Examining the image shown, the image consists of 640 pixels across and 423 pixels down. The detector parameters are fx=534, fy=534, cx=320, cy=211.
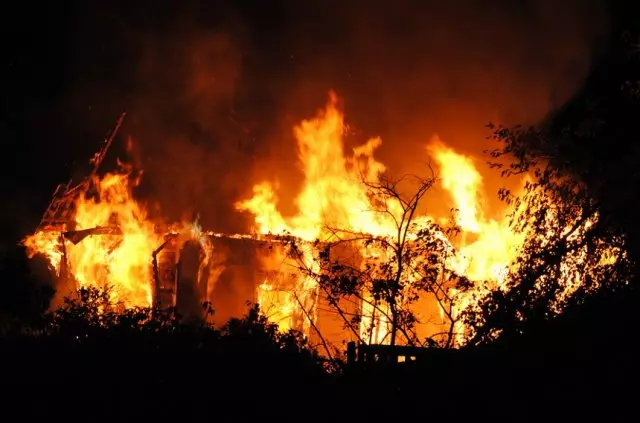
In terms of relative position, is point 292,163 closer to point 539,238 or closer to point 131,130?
point 131,130

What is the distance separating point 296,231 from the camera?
1983 centimetres

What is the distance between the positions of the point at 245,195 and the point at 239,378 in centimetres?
1688

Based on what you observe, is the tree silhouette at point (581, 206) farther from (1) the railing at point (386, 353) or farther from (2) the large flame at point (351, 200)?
A: (2) the large flame at point (351, 200)

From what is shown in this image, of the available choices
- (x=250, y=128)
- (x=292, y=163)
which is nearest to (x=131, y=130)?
(x=250, y=128)

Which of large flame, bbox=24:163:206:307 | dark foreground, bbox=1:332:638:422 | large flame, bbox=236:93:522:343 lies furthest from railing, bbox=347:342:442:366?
large flame, bbox=24:163:206:307

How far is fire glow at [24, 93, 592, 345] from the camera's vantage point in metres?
16.0

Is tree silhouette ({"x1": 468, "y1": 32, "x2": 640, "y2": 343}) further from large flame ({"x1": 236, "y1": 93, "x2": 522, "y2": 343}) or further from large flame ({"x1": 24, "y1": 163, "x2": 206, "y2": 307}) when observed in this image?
large flame ({"x1": 24, "y1": 163, "x2": 206, "y2": 307})

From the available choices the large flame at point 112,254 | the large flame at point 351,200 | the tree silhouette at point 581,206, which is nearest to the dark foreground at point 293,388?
the tree silhouette at point 581,206

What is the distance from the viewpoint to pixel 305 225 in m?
20.2

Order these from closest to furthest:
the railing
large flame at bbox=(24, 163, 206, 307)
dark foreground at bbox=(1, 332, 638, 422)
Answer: dark foreground at bbox=(1, 332, 638, 422) < the railing < large flame at bbox=(24, 163, 206, 307)

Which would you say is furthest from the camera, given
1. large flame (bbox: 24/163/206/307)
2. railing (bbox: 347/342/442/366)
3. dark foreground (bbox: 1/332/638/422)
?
large flame (bbox: 24/163/206/307)

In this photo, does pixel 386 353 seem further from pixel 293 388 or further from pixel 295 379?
pixel 293 388

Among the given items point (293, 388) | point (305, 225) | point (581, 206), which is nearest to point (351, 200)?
point (305, 225)

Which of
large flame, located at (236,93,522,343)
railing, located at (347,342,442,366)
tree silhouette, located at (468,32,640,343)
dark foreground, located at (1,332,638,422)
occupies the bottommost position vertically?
dark foreground, located at (1,332,638,422)
